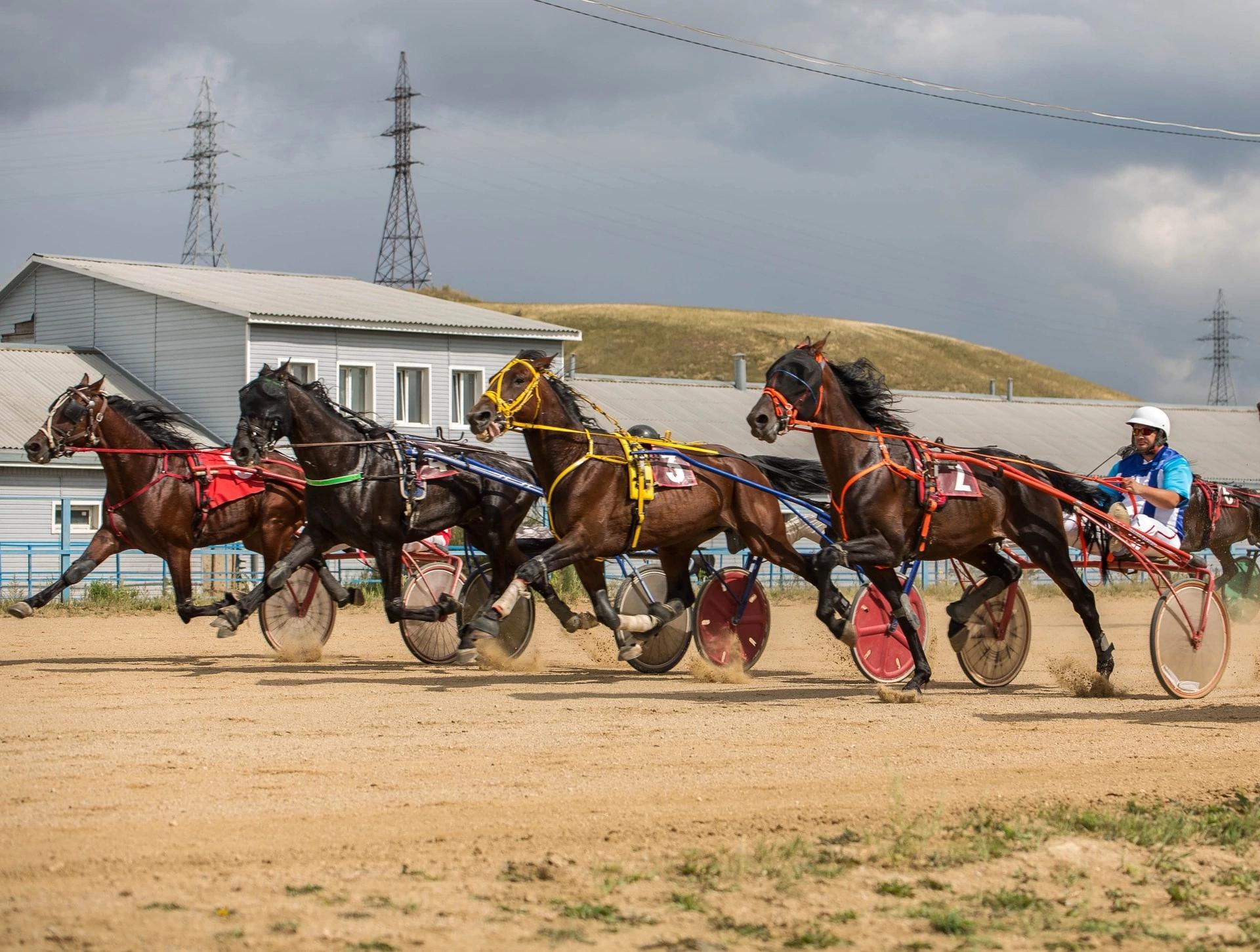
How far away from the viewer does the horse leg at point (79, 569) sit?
42.3 ft

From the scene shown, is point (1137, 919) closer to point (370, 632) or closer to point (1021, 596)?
point (1021, 596)

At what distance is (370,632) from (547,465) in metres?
6.81

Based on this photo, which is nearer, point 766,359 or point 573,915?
point 573,915

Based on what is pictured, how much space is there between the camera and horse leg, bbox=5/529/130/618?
1290cm

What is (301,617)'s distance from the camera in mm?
13734

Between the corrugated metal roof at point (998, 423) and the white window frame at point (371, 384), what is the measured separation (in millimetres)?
6471

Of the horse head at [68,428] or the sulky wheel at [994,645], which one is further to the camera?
the horse head at [68,428]

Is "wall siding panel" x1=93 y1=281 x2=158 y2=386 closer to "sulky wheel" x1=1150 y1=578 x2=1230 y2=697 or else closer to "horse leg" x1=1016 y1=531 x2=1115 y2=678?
"horse leg" x1=1016 y1=531 x2=1115 y2=678

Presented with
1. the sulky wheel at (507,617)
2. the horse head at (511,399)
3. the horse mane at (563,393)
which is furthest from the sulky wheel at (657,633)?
the horse head at (511,399)

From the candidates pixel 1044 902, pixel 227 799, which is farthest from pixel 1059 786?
pixel 227 799

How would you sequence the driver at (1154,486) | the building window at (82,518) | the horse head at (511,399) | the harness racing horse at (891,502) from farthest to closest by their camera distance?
the building window at (82,518), the driver at (1154,486), the horse head at (511,399), the harness racing horse at (891,502)

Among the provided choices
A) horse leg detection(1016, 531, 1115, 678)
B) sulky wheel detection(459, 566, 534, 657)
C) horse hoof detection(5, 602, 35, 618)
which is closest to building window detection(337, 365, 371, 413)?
horse hoof detection(5, 602, 35, 618)

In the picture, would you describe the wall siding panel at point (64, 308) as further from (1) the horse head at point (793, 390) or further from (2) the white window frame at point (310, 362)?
(1) the horse head at point (793, 390)

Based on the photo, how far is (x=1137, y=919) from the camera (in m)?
5.00
